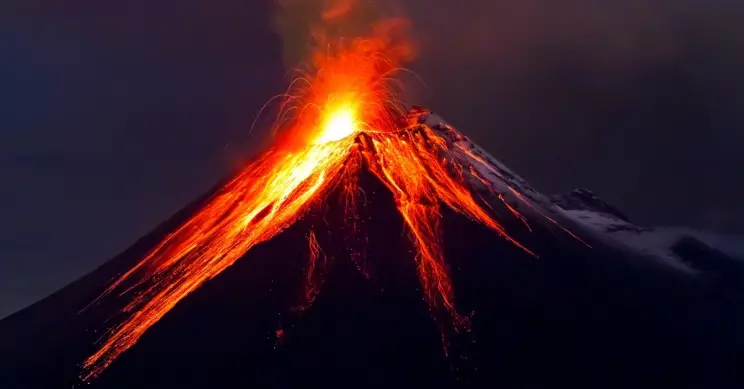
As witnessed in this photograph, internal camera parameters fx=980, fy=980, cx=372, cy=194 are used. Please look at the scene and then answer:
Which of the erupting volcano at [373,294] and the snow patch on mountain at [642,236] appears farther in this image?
the snow patch on mountain at [642,236]

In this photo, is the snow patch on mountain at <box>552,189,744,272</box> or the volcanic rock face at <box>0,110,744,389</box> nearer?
the volcanic rock face at <box>0,110,744,389</box>

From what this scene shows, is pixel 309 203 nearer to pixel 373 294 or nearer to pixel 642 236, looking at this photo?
pixel 373 294

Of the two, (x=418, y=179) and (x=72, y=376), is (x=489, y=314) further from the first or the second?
(x=72, y=376)

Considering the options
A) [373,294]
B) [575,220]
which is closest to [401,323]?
[373,294]

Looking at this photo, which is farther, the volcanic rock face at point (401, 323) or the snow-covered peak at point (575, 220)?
the snow-covered peak at point (575, 220)

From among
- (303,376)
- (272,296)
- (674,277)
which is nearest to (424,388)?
(303,376)

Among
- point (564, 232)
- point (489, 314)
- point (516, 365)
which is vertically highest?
point (564, 232)

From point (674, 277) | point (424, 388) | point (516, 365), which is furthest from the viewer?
point (674, 277)

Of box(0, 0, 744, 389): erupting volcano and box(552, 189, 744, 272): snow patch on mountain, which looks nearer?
box(0, 0, 744, 389): erupting volcano
